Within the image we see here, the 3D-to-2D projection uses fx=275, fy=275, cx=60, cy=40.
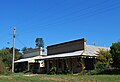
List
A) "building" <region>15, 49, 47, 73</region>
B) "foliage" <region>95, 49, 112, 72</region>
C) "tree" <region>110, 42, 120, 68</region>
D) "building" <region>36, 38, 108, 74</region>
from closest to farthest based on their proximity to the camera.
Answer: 1. "tree" <region>110, 42, 120, 68</region>
2. "foliage" <region>95, 49, 112, 72</region>
3. "building" <region>36, 38, 108, 74</region>
4. "building" <region>15, 49, 47, 73</region>

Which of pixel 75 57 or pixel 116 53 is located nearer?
pixel 116 53

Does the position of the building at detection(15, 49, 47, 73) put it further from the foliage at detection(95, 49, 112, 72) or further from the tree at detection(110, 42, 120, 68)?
the tree at detection(110, 42, 120, 68)

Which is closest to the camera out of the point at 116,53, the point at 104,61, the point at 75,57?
the point at 116,53

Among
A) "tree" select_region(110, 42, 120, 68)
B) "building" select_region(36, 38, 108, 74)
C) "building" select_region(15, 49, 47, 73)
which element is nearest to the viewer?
"tree" select_region(110, 42, 120, 68)

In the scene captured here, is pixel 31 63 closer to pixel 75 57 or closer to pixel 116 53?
pixel 75 57

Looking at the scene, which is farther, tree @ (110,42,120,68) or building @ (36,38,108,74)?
building @ (36,38,108,74)

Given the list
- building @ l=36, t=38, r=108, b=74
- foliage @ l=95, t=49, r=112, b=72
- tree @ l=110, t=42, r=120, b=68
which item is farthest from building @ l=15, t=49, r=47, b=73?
tree @ l=110, t=42, r=120, b=68

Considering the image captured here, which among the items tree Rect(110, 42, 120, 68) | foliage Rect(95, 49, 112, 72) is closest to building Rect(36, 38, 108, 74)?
foliage Rect(95, 49, 112, 72)

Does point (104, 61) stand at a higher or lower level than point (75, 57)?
lower

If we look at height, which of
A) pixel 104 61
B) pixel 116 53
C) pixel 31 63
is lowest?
pixel 104 61

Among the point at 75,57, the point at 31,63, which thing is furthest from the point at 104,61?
the point at 31,63

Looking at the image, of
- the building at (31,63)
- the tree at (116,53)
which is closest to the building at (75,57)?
the tree at (116,53)

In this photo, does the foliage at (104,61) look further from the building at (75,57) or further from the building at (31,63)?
the building at (31,63)

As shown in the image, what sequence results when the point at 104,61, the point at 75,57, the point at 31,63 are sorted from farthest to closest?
the point at 31,63
the point at 75,57
the point at 104,61
